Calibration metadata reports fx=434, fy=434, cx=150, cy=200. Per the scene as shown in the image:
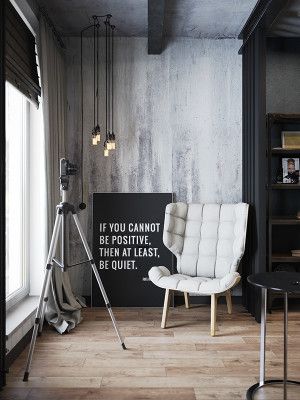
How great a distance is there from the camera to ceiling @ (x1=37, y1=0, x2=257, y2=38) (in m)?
3.56

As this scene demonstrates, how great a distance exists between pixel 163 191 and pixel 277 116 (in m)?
1.27

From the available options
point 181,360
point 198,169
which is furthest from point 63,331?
point 198,169

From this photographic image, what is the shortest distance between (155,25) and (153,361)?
2.64m

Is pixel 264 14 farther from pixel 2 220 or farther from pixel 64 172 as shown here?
pixel 2 220

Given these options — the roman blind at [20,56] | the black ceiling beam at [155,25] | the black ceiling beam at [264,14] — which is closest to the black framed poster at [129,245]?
the roman blind at [20,56]

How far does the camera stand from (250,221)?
154 inches

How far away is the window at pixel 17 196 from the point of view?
3455mm

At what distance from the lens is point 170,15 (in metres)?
3.76

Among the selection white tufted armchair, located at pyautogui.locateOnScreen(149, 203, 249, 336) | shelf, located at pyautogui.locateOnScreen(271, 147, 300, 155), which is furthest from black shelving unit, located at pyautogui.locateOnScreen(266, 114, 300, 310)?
white tufted armchair, located at pyautogui.locateOnScreen(149, 203, 249, 336)

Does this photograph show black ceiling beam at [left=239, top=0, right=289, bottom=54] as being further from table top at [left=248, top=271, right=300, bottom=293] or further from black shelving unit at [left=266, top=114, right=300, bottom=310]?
table top at [left=248, top=271, right=300, bottom=293]

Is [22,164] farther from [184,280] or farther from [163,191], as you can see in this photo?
[184,280]

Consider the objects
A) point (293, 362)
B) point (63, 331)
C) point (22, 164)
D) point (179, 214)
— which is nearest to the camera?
point (293, 362)

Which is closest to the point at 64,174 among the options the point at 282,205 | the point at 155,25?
the point at 155,25

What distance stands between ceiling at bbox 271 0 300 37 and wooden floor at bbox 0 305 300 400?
2601 millimetres
